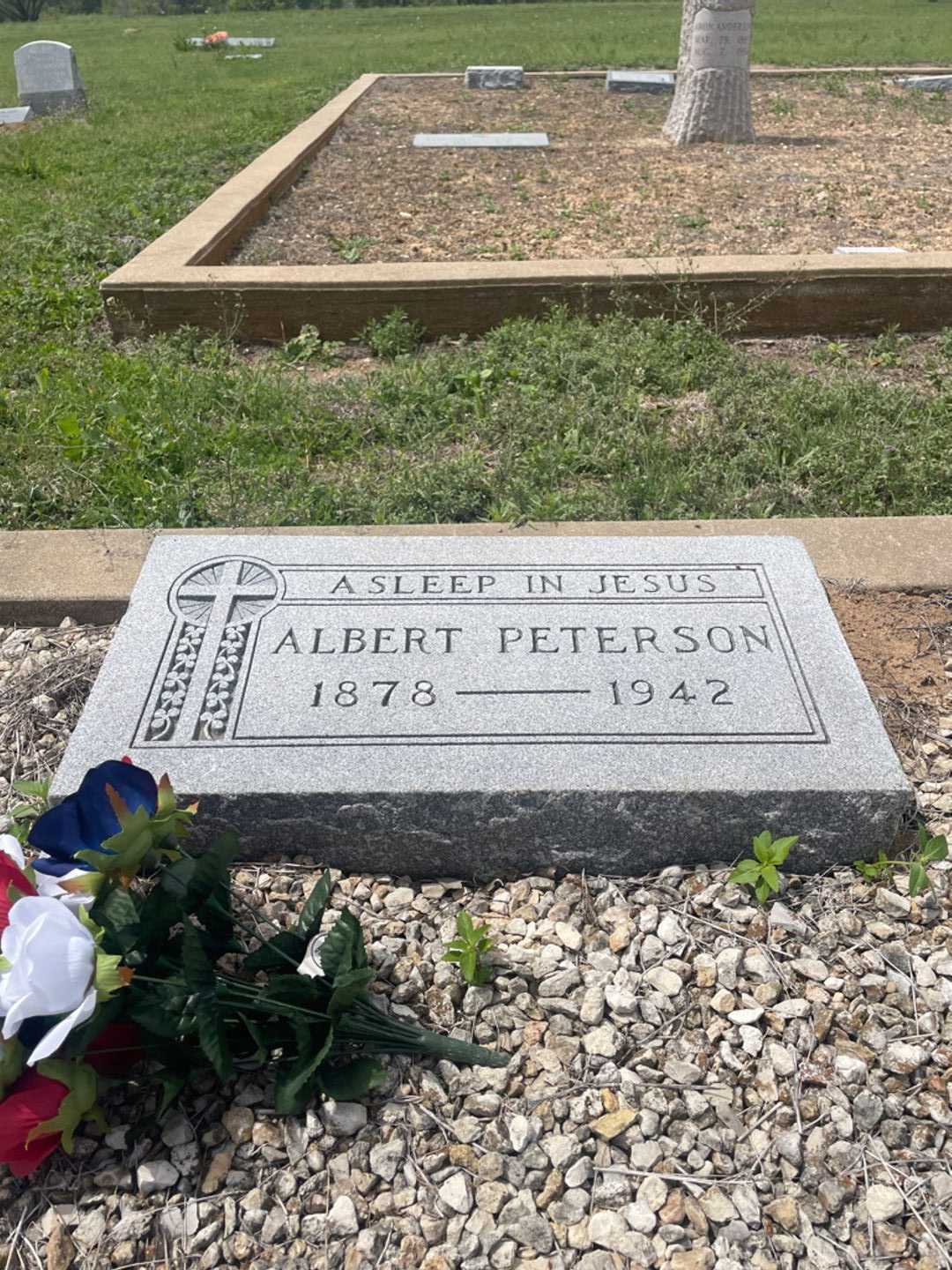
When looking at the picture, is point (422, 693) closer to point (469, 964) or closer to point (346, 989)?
point (469, 964)

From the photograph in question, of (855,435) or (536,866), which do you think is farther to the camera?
(855,435)

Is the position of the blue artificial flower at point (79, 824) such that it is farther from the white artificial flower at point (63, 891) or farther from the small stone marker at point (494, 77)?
the small stone marker at point (494, 77)

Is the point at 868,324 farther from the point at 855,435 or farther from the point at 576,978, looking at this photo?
the point at 576,978

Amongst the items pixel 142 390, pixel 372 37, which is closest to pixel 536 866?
pixel 142 390

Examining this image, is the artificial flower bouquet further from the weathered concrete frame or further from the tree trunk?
the tree trunk

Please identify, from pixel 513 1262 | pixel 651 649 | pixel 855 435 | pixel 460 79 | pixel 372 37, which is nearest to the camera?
pixel 513 1262

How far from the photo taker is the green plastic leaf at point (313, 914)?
184 cm

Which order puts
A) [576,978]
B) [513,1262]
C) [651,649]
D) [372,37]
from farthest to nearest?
[372,37] < [651,649] < [576,978] < [513,1262]

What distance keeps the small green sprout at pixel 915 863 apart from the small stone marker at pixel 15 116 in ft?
40.9

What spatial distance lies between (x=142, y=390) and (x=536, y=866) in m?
2.79

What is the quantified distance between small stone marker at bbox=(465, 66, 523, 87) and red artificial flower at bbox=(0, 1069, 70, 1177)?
13111mm

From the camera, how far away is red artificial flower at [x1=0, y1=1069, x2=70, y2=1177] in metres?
1.49

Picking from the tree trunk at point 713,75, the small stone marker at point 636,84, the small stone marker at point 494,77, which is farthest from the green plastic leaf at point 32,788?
the small stone marker at point 494,77

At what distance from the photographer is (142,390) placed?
4.09 meters
